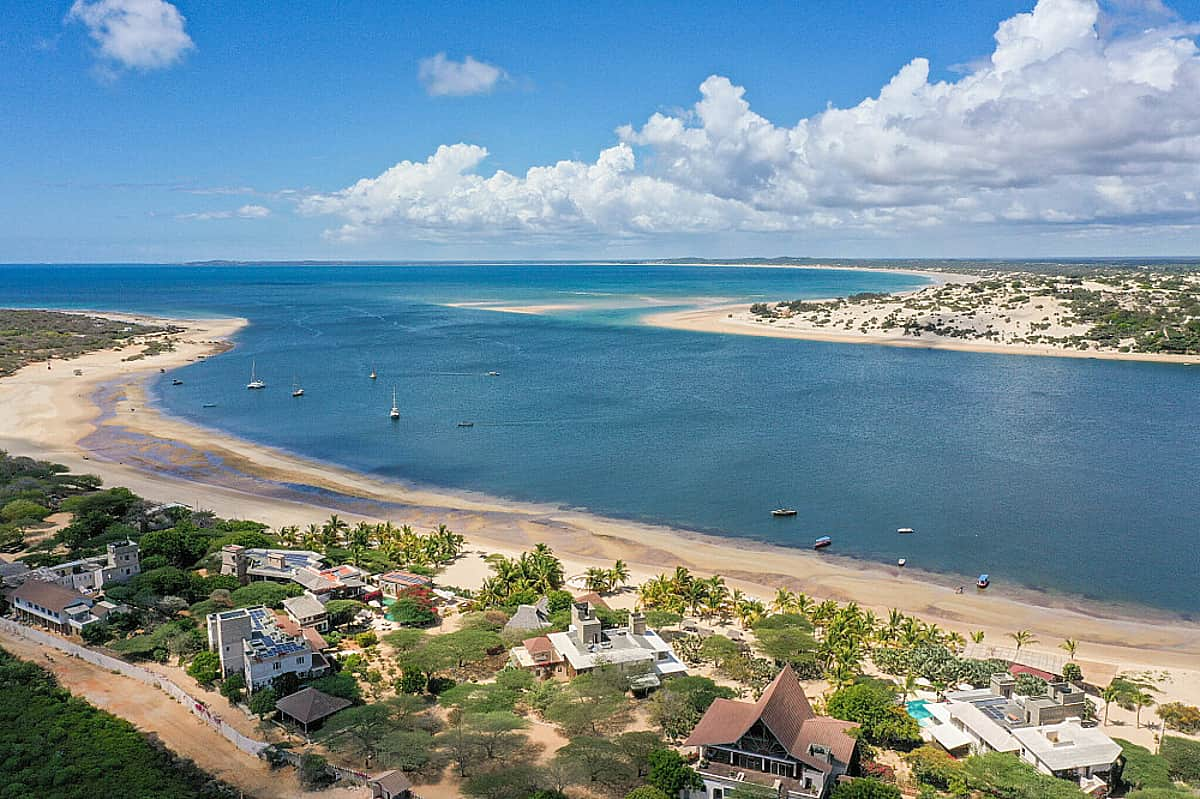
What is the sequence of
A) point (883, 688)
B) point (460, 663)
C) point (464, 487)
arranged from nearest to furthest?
point (883, 688), point (460, 663), point (464, 487)

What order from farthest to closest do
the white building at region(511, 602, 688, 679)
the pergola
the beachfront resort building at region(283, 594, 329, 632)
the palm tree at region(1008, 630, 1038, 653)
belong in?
the beachfront resort building at region(283, 594, 329, 632), the palm tree at region(1008, 630, 1038, 653), the white building at region(511, 602, 688, 679), the pergola

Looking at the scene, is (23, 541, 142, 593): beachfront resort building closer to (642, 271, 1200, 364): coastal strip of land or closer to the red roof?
the red roof

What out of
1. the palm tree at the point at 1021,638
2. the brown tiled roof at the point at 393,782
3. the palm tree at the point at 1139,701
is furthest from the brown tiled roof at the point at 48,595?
the palm tree at the point at 1139,701

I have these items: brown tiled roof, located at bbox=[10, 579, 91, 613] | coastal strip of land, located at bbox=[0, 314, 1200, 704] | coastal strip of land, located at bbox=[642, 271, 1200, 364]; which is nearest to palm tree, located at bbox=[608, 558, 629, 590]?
coastal strip of land, located at bbox=[0, 314, 1200, 704]

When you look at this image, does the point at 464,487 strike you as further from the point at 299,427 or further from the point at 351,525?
the point at 299,427

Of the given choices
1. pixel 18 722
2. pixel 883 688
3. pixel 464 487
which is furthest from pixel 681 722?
pixel 464 487

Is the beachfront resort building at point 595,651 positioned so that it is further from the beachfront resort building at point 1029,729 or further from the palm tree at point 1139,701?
the palm tree at point 1139,701

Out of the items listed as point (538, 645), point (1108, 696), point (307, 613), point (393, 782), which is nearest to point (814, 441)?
point (1108, 696)
